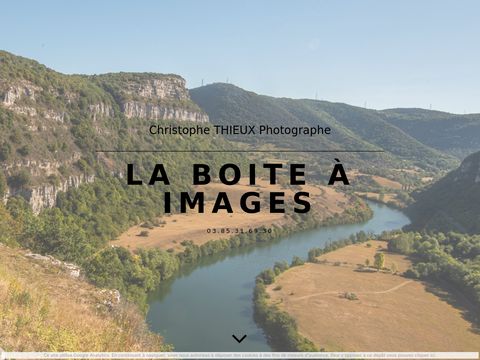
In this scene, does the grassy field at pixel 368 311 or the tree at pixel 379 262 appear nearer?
the grassy field at pixel 368 311

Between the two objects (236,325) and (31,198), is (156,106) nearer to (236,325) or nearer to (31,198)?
(31,198)

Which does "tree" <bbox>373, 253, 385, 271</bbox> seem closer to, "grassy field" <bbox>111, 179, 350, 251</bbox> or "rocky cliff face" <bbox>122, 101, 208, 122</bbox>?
"grassy field" <bbox>111, 179, 350, 251</bbox>

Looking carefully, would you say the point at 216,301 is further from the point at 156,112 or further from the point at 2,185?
the point at 156,112

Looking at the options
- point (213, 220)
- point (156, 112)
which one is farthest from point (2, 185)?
point (156, 112)

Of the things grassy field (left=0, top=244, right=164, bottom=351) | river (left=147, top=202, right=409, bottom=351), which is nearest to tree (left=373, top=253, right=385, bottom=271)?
river (left=147, top=202, right=409, bottom=351)

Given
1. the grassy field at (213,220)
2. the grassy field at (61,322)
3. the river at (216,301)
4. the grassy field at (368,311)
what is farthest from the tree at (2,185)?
the grassy field at (61,322)

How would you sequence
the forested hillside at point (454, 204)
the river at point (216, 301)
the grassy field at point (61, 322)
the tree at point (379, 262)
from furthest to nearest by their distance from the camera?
the forested hillside at point (454, 204), the tree at point (379, 262), the river at point (216, 301), the grassy field at point (61, 322)

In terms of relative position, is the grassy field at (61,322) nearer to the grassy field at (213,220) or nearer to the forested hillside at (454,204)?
the grassy field at (213,220)

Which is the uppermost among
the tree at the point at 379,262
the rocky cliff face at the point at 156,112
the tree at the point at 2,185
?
the rocky cliff face at the point at 156,112
